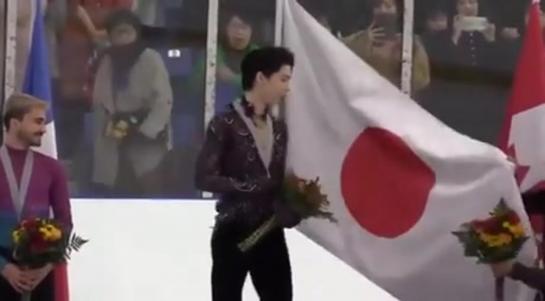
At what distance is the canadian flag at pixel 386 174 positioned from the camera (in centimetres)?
478

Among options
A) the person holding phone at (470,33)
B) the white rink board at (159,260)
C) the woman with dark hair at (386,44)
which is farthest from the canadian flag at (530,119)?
the person holding phone at (470,33)

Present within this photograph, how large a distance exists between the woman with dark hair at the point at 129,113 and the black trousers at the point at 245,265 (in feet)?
10.2

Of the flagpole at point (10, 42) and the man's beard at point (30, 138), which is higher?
the flagpole at point (10, 42)

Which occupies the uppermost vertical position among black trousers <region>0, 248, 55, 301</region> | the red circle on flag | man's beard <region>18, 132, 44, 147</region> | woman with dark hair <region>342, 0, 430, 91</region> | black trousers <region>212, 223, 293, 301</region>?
woman with dark hair <region>342, 0, 430, 91</region>

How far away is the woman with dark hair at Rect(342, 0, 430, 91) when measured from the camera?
27.2 feet

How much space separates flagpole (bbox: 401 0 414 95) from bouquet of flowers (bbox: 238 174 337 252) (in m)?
4.11

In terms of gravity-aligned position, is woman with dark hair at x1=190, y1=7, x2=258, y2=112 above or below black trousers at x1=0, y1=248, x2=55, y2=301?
above

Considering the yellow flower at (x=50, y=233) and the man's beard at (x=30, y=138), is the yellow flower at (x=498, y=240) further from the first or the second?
the man's beard at (x=30, y=138)

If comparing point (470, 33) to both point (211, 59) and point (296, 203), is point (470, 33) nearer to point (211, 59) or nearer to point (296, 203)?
point (211, 59)

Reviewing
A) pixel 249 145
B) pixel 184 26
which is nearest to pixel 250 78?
pixel 249 145

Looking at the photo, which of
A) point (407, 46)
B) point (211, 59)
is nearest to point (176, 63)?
point (211, 59)

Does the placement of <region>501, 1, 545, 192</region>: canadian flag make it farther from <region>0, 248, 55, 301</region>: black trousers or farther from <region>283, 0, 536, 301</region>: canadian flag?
<region>0, 248, 55, 301</region>: black trousers

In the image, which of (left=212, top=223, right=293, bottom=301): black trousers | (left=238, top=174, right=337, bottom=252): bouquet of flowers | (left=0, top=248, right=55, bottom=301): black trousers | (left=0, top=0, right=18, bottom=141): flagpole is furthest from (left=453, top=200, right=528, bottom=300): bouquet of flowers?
(left=0, top=0, right=18, bottom=141): flagpole

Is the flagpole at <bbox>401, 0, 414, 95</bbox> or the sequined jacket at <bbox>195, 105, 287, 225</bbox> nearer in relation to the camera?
the sequined jacket at <bbox>195, 105, 287, 225</bbox>
